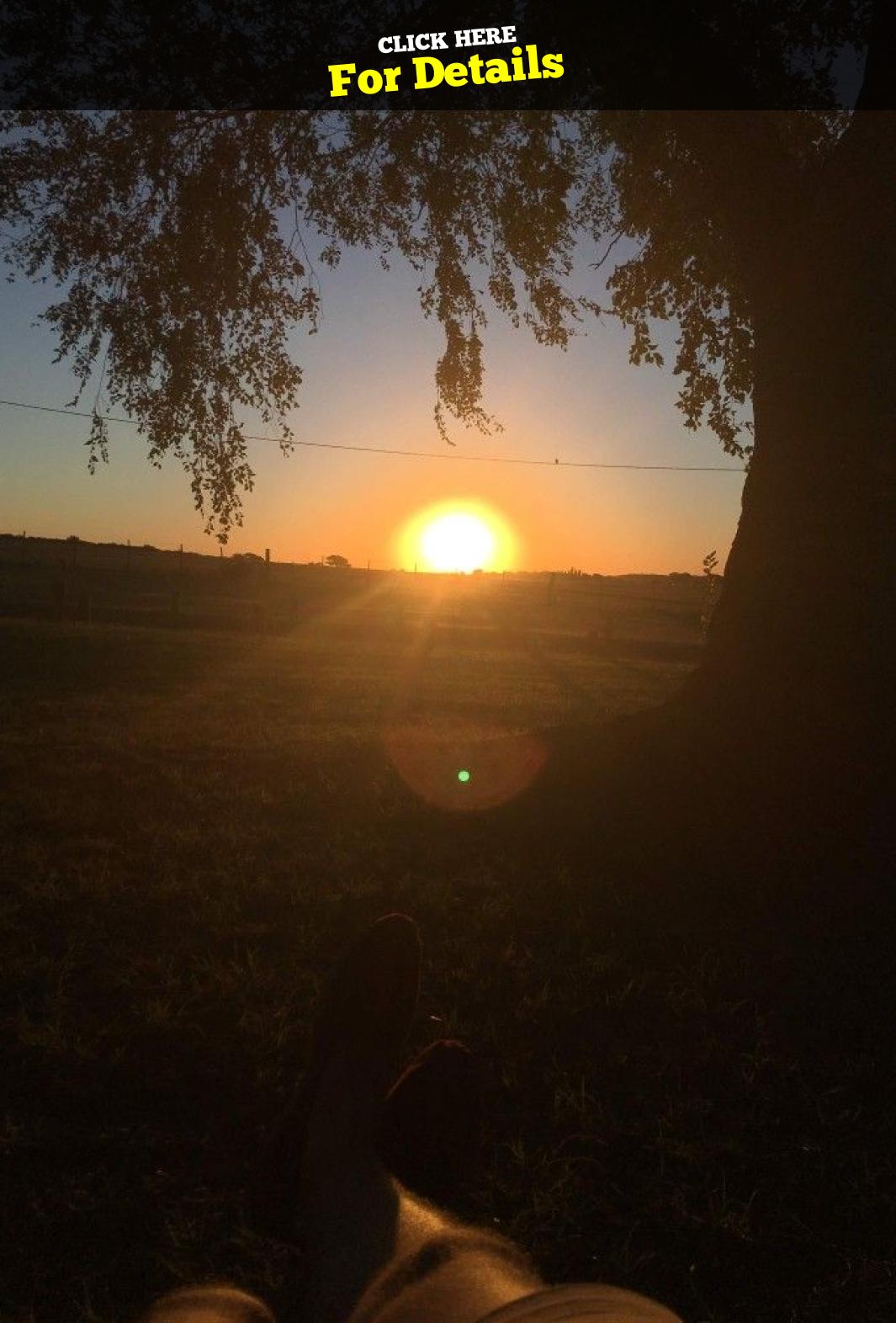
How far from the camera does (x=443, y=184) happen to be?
666 cm

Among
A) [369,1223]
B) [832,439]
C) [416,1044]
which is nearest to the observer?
[369,1223]

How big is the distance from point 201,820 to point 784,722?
3572mm

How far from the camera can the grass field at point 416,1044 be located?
1930mm

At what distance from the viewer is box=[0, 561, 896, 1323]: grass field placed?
76.0 inches

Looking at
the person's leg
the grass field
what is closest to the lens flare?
the grass field

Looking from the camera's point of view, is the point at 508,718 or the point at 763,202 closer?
the point at 763,202

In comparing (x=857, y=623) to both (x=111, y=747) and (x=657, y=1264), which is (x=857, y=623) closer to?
(x=657, y=1264)

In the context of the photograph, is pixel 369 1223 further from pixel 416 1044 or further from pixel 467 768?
pixel 467 768

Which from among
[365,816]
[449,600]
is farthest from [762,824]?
[449,600]

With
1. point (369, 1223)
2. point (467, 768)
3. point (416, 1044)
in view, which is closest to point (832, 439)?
point (467, 768)

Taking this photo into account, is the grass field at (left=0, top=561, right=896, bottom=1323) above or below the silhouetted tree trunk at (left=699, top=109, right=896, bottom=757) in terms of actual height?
below

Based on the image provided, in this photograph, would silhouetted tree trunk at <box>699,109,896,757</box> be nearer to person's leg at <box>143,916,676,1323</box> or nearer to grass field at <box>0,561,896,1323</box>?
grass field at <box>0,561,896,1323</box>

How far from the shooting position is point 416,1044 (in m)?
2.80

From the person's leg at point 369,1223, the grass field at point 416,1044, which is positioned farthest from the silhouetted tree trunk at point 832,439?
the person's leg at point 369,1223
